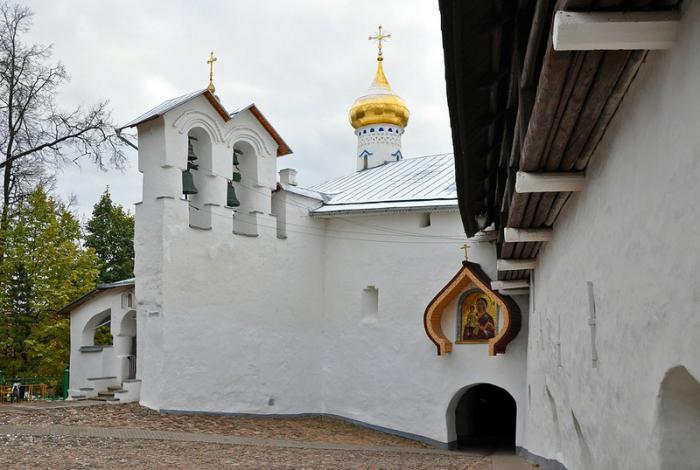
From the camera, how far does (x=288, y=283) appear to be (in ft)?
58.7

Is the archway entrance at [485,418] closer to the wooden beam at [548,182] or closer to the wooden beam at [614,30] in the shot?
the wooden beam at [548,182]

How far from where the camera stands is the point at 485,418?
65.9 feet

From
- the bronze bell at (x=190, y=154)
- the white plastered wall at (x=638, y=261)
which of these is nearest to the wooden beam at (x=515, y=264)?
the white plastered wall at (x=638, y=261)

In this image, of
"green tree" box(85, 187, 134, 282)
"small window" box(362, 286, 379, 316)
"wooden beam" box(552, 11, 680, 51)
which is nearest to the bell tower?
"small window" box(362, 286, 379, 316)

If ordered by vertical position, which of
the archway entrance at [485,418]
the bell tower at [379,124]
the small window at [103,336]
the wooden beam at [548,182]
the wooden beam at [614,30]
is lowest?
the archway entrance at [485,418]

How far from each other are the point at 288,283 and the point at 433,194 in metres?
3.93

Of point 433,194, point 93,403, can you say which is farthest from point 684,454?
point 433,194

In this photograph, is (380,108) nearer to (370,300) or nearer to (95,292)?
(370,300)

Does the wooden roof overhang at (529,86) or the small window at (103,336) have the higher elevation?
the wooden roof overhang at (529,86)

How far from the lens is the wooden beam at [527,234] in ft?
26.8

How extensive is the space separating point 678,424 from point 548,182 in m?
2.36

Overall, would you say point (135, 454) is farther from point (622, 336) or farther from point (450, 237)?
point (450, 237)

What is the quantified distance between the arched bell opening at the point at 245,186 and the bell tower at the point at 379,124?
7068mm

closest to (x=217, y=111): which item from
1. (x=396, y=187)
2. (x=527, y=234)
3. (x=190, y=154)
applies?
(x=190, y=154)
